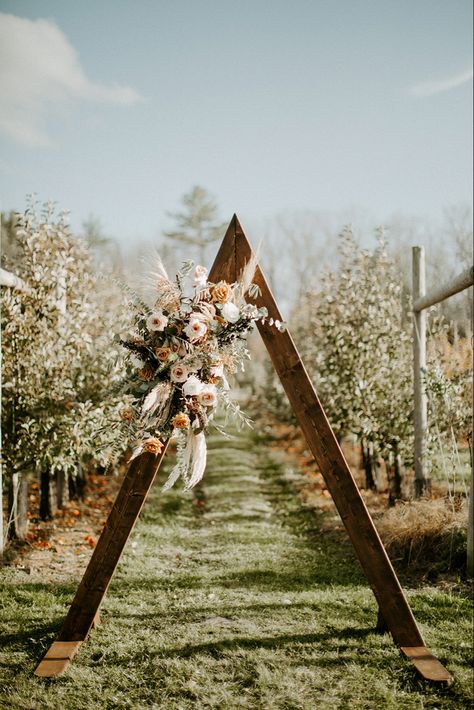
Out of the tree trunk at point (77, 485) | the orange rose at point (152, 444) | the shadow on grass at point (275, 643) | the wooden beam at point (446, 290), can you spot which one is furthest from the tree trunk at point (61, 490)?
the wooden beam at point (446, 290)

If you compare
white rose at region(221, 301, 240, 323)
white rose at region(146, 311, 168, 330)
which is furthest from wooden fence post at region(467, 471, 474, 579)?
white rose at region(146, 311, 168, 330)

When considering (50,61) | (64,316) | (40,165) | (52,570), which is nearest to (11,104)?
(50,61)

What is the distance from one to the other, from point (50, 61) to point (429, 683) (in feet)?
19.7

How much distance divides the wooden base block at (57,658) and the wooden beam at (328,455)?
80.4 inches

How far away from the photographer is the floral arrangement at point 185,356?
3318mm

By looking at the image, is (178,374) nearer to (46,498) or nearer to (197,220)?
(46,498)

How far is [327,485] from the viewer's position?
3.71 meters

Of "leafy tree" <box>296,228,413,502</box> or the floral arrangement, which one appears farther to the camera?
"leafy tree" <box>296,228,413,502</box>

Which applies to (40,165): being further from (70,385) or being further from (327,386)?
(327,386)

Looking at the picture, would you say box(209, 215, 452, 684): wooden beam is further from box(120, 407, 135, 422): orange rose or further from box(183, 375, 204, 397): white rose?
box(120, 407, 135, 422): orange rose

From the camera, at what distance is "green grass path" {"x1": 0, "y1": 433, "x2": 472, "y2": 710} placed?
3.25 meters

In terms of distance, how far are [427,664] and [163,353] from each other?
104 inches

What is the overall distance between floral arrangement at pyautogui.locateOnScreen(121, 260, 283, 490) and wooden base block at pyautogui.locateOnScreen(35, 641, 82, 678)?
53.7 inches

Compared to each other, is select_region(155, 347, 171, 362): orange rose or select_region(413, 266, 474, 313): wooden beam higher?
select_region(413, 266, 474, 313): wooden beam
